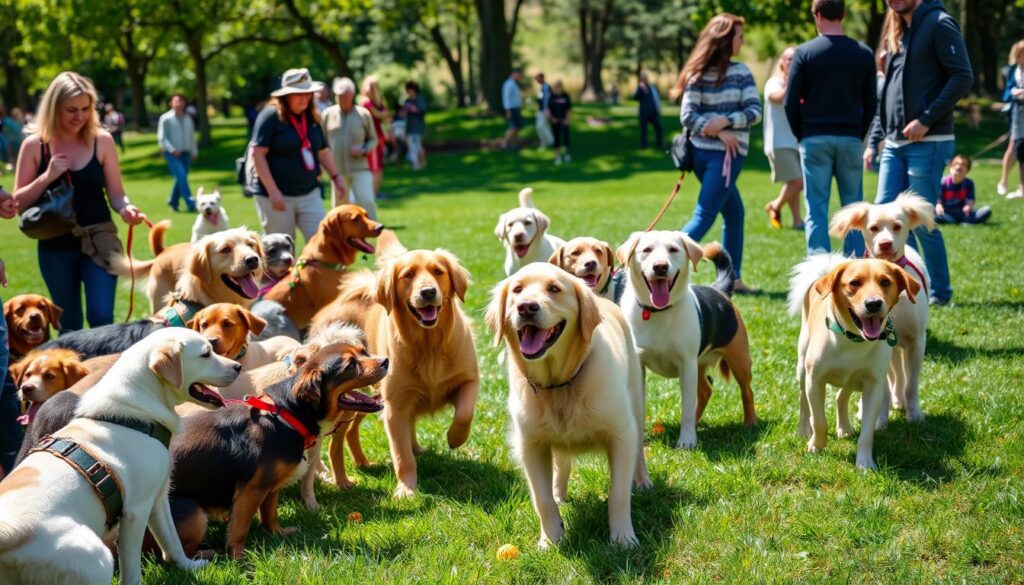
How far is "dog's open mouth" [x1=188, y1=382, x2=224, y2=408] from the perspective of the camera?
420 cm

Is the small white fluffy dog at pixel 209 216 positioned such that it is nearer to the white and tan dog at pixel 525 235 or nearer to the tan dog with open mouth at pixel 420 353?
the white and tan dog at pixel 525 235

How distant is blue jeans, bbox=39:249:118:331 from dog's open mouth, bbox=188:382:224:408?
2.90 metres

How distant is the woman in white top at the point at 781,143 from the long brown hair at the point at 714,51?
9.70ft

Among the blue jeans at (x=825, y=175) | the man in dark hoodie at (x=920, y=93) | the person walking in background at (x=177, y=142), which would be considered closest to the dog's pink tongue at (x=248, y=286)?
the blue jeans at (x=825, y=175)

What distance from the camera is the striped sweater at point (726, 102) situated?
27.5 ft

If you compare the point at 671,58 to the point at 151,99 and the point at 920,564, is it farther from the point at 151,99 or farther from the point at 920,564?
the point at 920,564

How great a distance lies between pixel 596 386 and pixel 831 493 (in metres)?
1.36

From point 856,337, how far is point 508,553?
2.33 m

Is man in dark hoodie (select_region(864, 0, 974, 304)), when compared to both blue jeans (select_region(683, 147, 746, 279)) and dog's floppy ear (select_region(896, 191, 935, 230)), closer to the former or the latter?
dog's floppy ear (select_region(896, 191, 935, 230))

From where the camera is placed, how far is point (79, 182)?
6.52m

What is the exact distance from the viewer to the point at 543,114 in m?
30.8

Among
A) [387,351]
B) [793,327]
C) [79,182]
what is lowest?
[793,327]

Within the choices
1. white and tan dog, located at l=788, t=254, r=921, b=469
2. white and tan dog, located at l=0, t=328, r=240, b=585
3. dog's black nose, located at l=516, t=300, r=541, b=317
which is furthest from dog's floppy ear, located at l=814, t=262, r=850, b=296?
white and tan dog, located at l=0, t=328, r=240, b=585

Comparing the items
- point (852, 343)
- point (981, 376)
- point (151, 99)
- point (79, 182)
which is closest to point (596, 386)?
point (852, 343)
